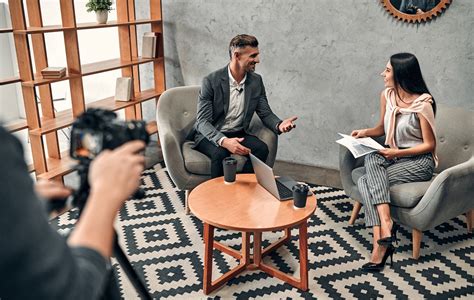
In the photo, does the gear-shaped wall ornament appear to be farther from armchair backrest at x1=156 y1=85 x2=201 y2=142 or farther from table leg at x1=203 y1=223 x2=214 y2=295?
table leg at x1=203 y1=223 x2=214 y2=295

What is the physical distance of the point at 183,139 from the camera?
128 inches

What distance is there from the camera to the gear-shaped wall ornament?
2.98 m

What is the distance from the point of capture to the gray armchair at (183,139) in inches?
116

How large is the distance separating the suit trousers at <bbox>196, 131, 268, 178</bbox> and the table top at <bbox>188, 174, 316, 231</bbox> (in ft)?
1.06

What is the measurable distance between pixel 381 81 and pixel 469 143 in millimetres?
775

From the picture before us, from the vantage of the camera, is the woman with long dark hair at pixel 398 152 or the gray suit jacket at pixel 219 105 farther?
the gray suit jacket at pixel 219 105

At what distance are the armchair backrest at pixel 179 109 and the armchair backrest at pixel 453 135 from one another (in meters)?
1.69

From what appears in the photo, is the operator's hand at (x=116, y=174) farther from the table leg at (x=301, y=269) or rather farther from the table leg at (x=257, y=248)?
the table leg at (x=257, y=248)

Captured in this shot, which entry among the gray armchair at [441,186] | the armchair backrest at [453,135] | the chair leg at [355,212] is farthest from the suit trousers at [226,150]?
the armchair backrest at [453,135]

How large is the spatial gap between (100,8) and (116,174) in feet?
9.72

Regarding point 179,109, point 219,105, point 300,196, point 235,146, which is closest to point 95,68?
point 179,109

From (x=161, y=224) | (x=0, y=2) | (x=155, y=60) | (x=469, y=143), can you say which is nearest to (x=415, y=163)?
(x=469, y=143)

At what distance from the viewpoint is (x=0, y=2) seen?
521 cm

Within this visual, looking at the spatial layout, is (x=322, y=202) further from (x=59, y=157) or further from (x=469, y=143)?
(x=59, y=157)
